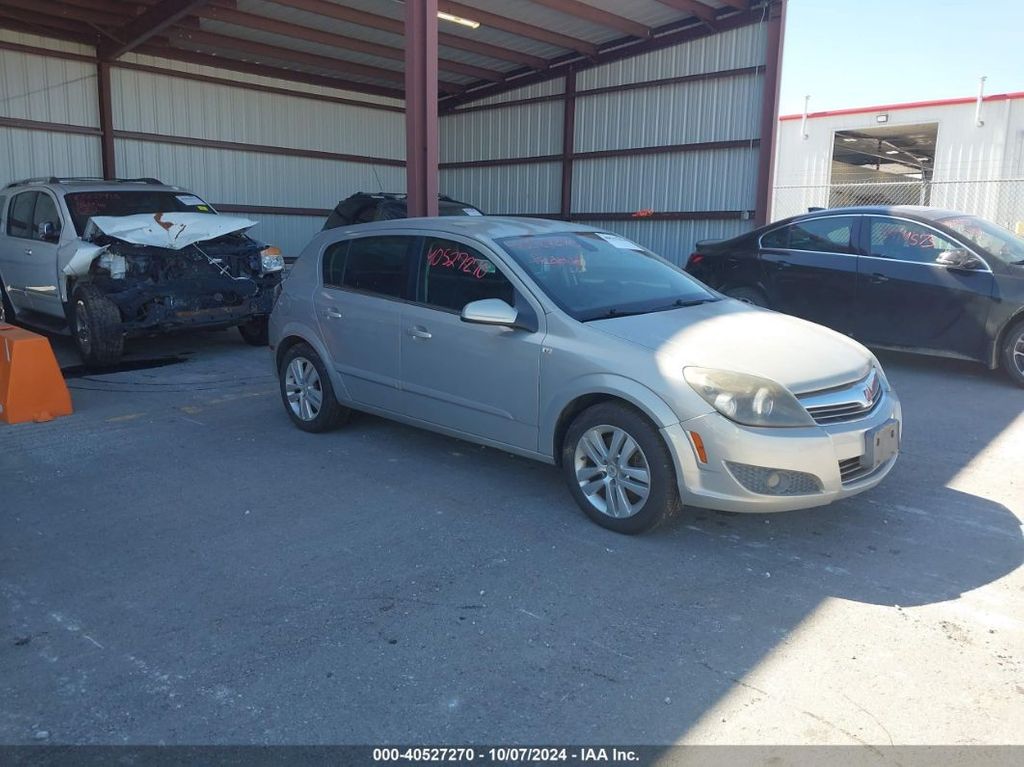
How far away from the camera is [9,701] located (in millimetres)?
2975

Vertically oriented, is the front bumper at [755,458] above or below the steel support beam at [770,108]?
below

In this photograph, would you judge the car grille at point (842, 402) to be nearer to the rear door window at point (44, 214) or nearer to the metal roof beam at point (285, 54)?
the rear door window at point (44, 214)

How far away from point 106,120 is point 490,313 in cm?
1209

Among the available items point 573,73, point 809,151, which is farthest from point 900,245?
point 809,151

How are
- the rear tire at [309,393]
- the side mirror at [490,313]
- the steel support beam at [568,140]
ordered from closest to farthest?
the side mirror at [490,313]
the rear tire at [309,393]
the steel support beam at [568,140]

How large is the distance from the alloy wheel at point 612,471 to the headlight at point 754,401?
472mm

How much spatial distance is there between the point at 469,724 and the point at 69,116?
555 inches

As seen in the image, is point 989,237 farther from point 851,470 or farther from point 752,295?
point 851,470

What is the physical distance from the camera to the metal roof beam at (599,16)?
13.1 meters

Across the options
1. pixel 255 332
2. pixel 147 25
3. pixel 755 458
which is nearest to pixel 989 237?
pixel 755 458

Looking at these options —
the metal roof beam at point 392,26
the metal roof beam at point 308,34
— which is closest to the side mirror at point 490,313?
the metal roof beam at point 392,26

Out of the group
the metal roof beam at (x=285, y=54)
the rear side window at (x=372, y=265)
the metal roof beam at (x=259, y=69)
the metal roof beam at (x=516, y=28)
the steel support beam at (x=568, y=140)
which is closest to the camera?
the rear side window at (x=372, y=265)

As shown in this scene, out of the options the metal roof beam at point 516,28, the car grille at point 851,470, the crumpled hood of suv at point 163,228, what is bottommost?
the car grille at point 851,470

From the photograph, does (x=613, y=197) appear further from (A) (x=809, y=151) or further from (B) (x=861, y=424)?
(B) (x=861, y=424)
